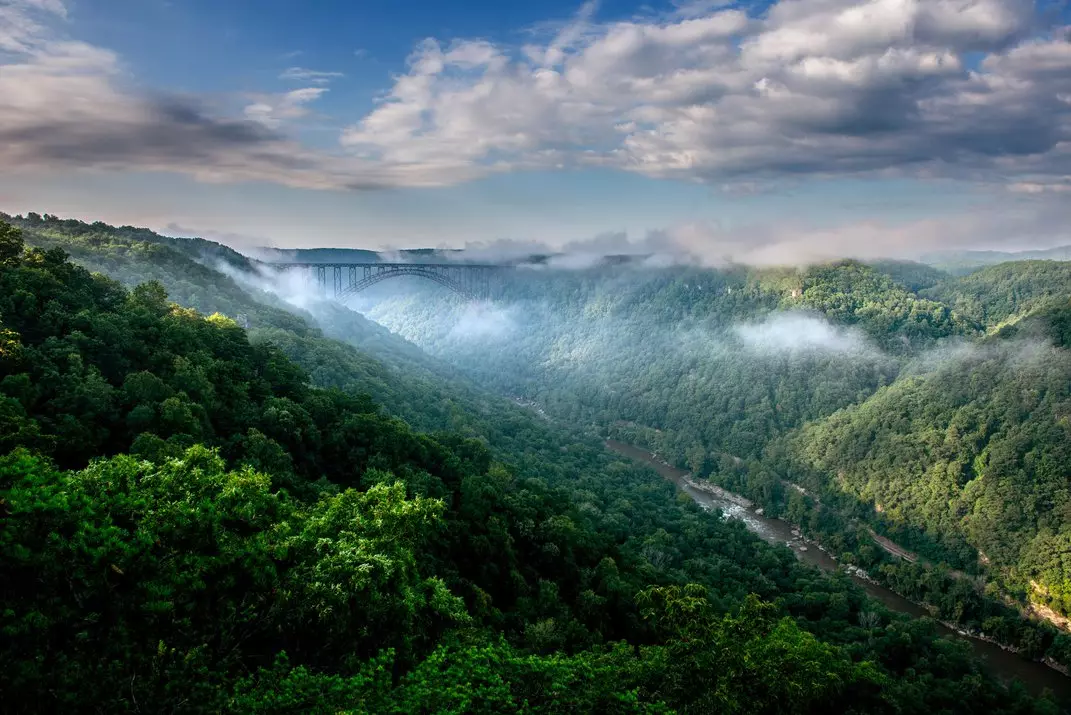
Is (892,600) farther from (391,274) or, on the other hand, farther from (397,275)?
(397,275)

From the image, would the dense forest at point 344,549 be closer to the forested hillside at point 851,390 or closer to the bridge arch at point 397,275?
the forested hillside at point 851,390

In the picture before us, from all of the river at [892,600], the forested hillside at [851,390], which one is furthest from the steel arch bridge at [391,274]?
the river at [892,600]

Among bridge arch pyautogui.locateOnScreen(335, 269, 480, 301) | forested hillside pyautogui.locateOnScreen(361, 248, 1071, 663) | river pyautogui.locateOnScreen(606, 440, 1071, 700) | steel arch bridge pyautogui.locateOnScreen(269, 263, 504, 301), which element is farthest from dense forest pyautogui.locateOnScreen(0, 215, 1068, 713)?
steel arch bridge pyautogui.locateOnScreen(269, 263, 504, 301)

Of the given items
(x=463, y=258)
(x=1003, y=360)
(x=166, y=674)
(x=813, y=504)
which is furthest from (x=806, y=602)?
(x=463, y=258)

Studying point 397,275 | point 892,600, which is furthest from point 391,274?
point 892,600

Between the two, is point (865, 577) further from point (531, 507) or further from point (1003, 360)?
point (531, 507)

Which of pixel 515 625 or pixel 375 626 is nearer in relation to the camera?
pixel 375 626
